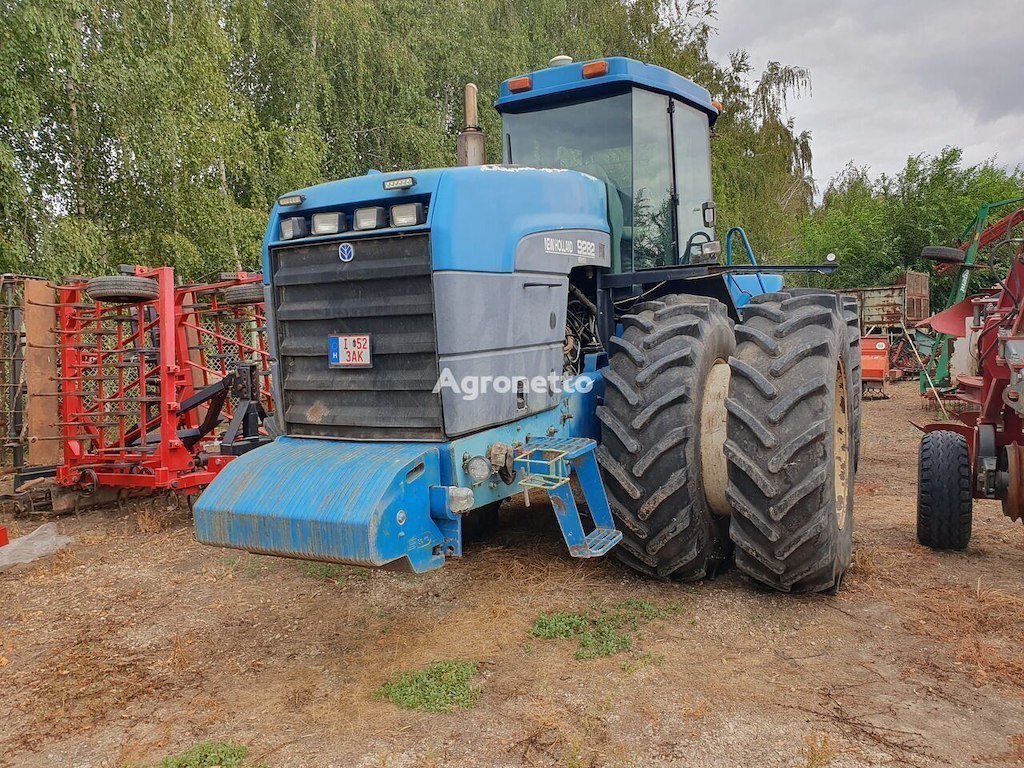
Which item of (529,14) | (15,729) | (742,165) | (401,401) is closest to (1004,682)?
(401,401)

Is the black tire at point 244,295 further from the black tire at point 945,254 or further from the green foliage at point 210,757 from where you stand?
the black tire at point 945,254

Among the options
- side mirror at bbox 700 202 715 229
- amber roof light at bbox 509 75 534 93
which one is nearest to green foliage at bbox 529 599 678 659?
side mirror at bbox 700 202 715 229

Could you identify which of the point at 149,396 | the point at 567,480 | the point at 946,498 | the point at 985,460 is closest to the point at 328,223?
the point at 567,480

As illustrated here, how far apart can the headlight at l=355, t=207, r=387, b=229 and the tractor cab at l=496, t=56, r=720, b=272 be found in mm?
1825

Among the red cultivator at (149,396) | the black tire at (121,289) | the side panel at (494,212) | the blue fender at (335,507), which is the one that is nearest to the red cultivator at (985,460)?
the side panel at (494,212)

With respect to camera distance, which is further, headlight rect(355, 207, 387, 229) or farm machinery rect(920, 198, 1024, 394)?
farm machinery rect(920, 198, 1024, 394)

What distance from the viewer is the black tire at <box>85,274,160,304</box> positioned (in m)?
6.46

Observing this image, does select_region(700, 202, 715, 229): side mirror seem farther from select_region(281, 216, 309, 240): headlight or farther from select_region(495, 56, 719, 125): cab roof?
select_region(281, 216, 309, 240): headlight

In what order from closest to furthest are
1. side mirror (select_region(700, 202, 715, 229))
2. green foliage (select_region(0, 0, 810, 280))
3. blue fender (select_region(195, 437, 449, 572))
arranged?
blue fender (select_region(195, 437, 449, 572)) → side mirror (select_region(700, 202, 715, 229)) → green foliage (select_region(0, 0, 810, 280))

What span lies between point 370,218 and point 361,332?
1.72 ft

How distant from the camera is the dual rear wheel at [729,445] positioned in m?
3.78

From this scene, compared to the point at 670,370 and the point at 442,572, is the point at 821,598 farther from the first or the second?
the point at 442,572

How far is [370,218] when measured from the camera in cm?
350

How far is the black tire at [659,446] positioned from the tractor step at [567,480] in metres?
0.14
